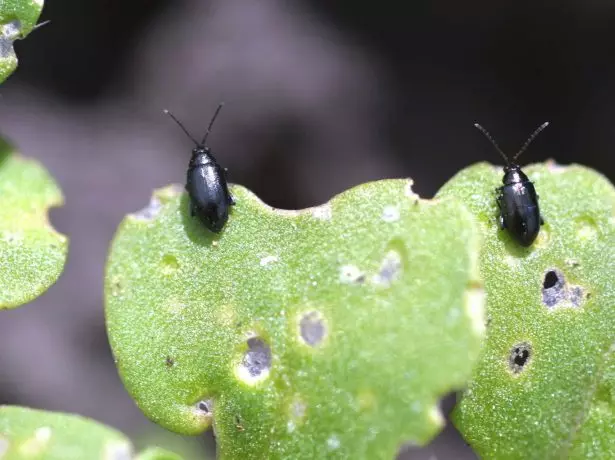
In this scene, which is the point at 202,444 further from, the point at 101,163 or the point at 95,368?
the point at 101,163

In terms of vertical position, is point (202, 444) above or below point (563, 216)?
below

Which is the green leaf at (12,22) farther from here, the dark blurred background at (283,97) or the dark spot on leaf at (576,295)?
the dark spot on leaf at (576,295)

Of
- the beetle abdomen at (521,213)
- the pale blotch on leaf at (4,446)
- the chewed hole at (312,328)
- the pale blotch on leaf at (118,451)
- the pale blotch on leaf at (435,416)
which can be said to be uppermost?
the beetle abdomen at (521,213)

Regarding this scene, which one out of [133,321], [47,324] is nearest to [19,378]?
[47,324]

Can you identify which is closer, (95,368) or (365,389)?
(365,389)

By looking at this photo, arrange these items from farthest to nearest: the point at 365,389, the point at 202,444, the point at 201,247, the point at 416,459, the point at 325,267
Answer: the point at 416,459 → the point at 202,444 → the point at 201,247 → the point at 325,267 → the point at 365,389

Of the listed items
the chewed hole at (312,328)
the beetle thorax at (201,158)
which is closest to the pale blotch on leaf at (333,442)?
the chewed hole at (312,328)

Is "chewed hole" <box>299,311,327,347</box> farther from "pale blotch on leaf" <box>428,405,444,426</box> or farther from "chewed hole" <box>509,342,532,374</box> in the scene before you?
"chewed hole" <box>509,342,532,374</box>
